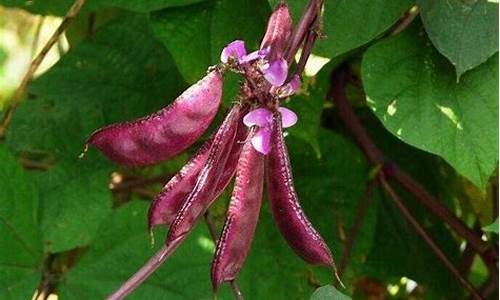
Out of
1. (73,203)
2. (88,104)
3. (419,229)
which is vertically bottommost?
(419,229)

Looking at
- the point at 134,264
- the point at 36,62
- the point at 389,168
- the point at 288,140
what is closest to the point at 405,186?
Answer: the point at 389,168

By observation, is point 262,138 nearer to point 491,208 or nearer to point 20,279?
point 20,279

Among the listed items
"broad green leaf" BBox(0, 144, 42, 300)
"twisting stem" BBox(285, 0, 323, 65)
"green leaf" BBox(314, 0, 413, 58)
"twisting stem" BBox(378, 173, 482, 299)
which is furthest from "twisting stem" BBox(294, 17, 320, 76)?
"twisting stem" BBox(378, 173, 482, 299)

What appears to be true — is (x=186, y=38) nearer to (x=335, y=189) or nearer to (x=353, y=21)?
(x=353, y=21)

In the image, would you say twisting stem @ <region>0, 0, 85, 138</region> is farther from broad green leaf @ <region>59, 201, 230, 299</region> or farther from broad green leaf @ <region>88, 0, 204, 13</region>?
broad green leaf @ <region>59, 201, 230, 299</region>

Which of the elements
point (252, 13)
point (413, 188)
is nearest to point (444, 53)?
point (252, 13)
